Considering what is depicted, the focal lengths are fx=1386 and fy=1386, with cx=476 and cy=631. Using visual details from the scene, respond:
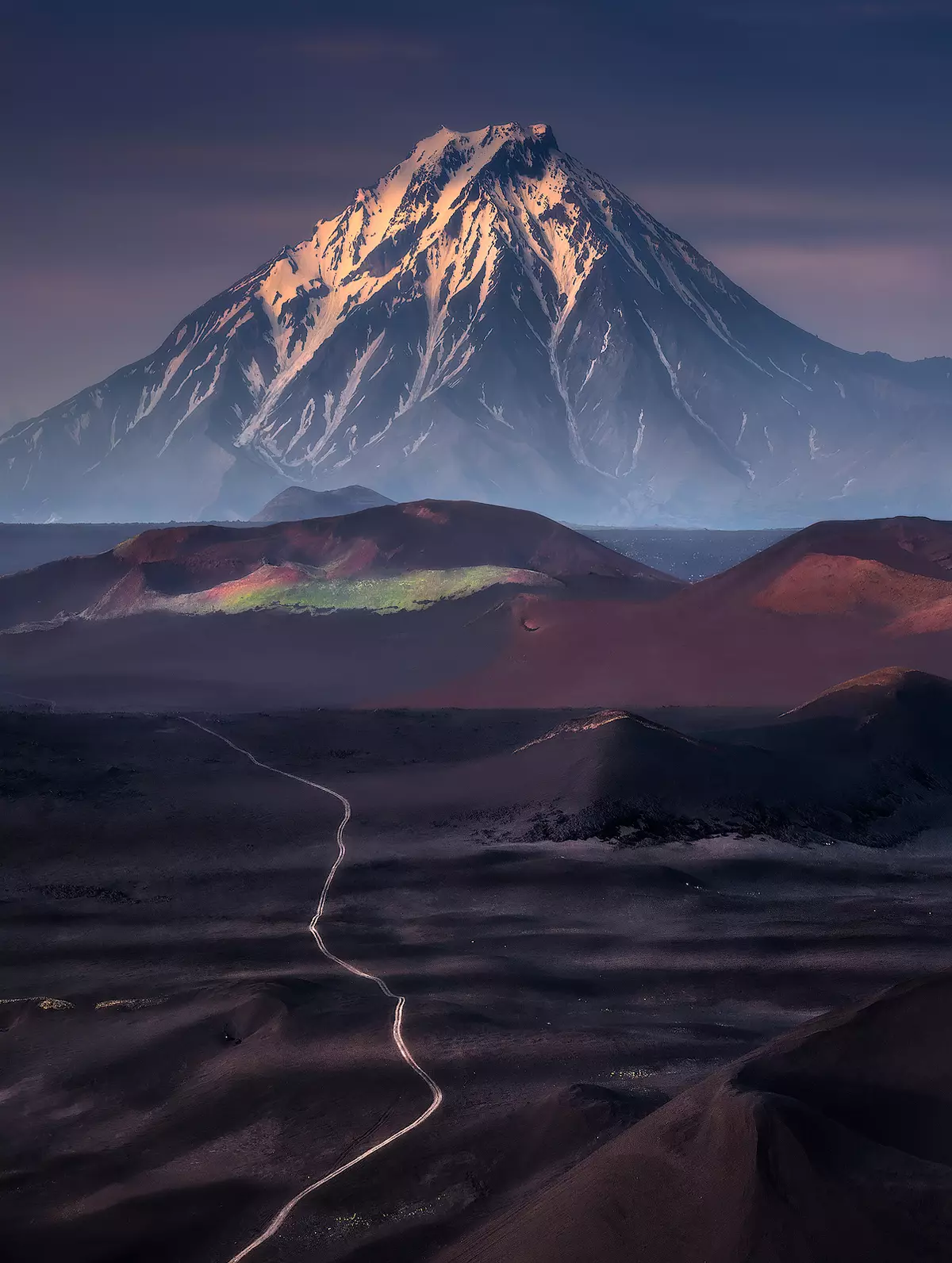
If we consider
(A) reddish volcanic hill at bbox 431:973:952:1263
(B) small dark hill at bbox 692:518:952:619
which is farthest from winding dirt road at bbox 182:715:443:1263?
(B) small dark hill at bbox 692:518:952:619

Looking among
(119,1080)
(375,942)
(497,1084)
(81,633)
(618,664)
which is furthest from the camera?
(81,633)

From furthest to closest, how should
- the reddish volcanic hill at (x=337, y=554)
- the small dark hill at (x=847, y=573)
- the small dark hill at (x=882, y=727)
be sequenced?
the reddish volcanic hill at (x=337, y=554)
the small dark hill at (x=847, y=573)
the small dark hill at (x=882, y=727)

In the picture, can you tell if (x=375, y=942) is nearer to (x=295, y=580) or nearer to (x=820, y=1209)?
(x=820, y=1209)

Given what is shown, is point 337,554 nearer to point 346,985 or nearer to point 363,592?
point 363,592

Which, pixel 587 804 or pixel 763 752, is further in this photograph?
pixel 763 752

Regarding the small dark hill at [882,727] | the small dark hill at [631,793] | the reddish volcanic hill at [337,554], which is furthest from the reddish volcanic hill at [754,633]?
the reddish volcanic hill at [337,554]

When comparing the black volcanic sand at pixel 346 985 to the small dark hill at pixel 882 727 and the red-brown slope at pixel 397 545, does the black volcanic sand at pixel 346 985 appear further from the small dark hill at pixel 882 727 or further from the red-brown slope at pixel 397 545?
the red-brown slope at pixel 397 545

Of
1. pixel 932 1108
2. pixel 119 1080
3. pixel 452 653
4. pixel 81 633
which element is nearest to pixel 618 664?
pixel 452 653
